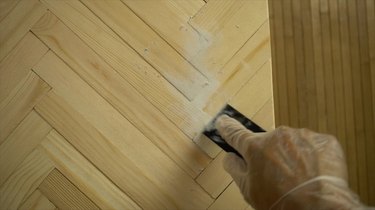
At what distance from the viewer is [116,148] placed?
0.72 metres

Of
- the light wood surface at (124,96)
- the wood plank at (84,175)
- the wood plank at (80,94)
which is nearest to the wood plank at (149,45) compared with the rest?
the light wood surface at (124,96)

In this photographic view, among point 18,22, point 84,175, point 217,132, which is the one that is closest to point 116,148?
point 84,175

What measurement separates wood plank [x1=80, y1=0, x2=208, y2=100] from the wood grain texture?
0.73ft

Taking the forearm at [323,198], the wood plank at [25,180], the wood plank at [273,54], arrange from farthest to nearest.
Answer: the wood plank at [273,54] → the wood plank at [25,180] → the forearm at [323,198]

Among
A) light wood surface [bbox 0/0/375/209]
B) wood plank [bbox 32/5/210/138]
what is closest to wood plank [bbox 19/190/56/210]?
light wood surface [bbox 0/0/375/209]

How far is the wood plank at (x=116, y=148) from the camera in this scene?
2.35ft

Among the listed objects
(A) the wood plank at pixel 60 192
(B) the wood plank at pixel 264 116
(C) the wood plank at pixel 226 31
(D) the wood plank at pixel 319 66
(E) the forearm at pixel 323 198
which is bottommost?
(A) the wood plank at pixel 60 192

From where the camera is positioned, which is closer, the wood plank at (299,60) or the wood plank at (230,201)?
the wood plank at (230,201)

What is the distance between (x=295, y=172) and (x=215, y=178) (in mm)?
252

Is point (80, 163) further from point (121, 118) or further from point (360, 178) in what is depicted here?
point (360, 178)

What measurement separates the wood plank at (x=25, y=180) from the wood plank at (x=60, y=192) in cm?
1

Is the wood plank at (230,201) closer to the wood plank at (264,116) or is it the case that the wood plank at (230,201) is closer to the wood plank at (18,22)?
the wood plank at (264,116)

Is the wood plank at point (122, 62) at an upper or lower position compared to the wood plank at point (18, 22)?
upper

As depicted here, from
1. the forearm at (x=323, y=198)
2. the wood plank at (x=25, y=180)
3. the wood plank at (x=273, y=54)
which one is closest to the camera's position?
the forearm at (x=323, y=198)
